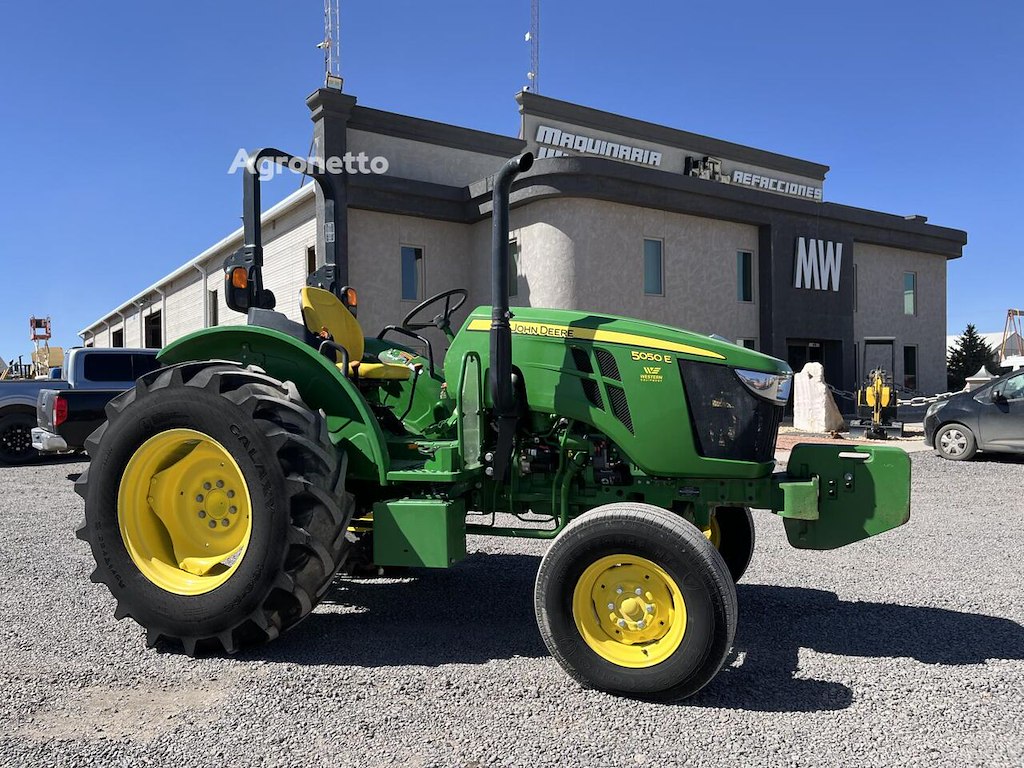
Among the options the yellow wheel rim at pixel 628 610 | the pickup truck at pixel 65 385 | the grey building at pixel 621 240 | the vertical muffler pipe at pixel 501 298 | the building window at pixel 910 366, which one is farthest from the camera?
the building window at pixel 910 366

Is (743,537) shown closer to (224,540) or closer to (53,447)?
(224,540)

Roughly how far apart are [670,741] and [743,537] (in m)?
1.94

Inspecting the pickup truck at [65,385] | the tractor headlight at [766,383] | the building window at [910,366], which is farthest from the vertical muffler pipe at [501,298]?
the building window at [910,366]

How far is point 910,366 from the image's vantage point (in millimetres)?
23547

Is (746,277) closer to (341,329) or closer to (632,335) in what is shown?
(341,329)

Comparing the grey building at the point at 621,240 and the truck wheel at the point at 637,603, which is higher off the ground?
the grey building at the point at 621,240

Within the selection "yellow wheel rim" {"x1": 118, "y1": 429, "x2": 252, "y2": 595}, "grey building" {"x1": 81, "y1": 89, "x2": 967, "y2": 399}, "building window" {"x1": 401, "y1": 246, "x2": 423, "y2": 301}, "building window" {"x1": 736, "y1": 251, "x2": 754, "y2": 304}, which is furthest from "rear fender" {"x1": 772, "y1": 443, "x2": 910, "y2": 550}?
"building window" {"x1": 736, "y1": 251, "x2": 754, "y2": 304}

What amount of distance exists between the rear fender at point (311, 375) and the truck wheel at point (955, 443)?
35.4 feet

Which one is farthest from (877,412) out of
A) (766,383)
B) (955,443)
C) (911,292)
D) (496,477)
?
(496,477)

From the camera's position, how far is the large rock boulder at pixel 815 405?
15773 millimetres

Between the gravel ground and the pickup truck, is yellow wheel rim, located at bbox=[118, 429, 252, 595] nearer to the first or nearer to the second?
the gravel ground

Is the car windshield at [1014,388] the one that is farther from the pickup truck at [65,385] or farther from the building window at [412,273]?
the pickup truck at [65,385]

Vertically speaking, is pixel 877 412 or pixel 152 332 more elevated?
pixel 152 332

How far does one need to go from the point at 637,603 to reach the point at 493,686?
2.29 ft
